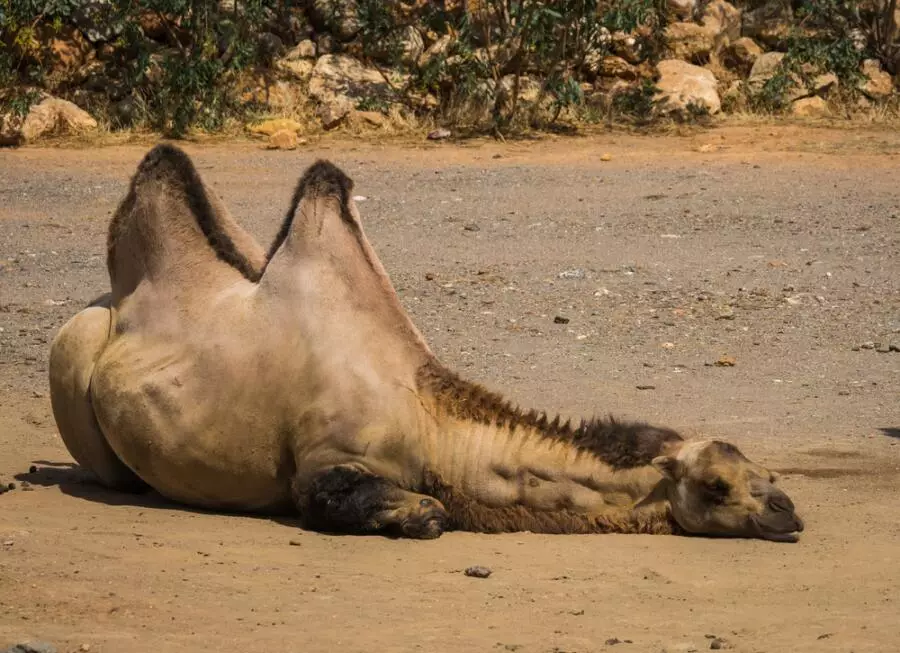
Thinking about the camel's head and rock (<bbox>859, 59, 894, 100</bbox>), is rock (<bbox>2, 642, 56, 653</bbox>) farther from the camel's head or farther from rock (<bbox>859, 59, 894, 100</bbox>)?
rock (<bbox>859, 59, 894, 100</bbox>)

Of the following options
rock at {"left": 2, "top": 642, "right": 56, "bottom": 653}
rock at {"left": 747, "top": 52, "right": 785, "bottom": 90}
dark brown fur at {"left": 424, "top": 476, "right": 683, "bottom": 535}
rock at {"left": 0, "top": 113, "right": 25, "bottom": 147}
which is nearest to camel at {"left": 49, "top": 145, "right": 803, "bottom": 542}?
dark brown fur at {"left": 424, "top": 476, "right": 683, "bottom": 535}

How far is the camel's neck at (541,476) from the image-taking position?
22.8 feet

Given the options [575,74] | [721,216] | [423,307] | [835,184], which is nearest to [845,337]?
[423,307]

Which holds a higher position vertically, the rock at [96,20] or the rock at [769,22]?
the rock at [769,22]

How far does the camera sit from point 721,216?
52.4 ft

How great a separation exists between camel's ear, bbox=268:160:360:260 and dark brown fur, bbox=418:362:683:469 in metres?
0.79

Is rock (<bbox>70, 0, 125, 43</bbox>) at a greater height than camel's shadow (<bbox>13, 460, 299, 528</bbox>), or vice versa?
rock (<bbox>70, 0, 125, 43</bbox>)

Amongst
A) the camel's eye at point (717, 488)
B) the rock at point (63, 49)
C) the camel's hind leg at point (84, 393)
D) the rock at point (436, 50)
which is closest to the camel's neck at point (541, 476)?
the camel's eye at point (717, 488)

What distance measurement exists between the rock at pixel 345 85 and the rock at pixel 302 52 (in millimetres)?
412

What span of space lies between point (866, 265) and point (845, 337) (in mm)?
2506

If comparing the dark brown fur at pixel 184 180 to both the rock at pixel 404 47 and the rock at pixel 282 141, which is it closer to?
the rock at pixel 282 141

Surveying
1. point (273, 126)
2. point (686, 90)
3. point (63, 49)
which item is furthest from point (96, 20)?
point (686, 90)

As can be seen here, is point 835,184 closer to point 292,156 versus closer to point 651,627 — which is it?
point 292,156

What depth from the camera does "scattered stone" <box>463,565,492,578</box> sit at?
6.20 meters
